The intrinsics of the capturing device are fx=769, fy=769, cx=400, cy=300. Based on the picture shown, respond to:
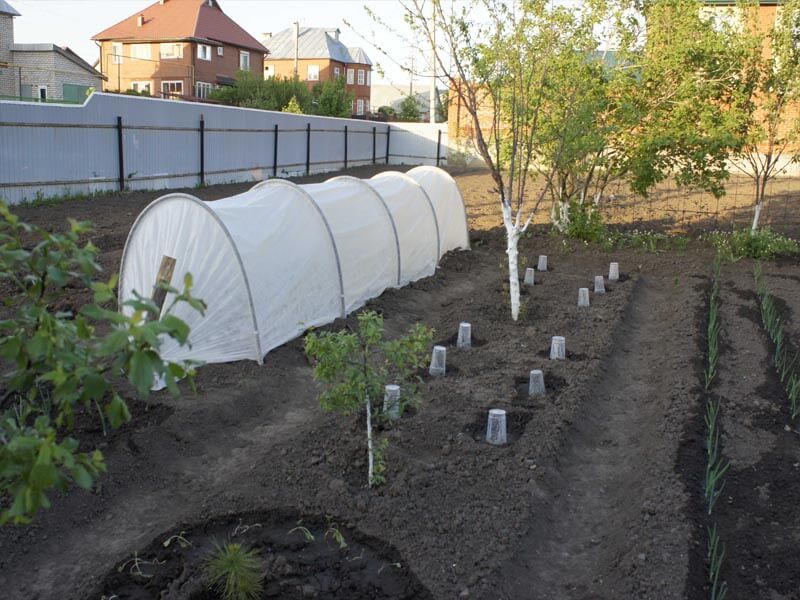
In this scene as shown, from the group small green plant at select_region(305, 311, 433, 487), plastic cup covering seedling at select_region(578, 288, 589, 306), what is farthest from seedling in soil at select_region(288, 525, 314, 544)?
plastic cup covering seedling at select_region(578, 288, 589, 306)

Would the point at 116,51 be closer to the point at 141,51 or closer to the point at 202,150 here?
the point at 141,51

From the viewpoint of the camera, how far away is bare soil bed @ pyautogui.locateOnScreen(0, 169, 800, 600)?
484cm

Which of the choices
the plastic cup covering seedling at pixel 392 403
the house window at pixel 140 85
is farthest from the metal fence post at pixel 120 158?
the house window at pixel 140 85

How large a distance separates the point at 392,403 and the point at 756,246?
11.7m

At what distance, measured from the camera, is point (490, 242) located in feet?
54.9

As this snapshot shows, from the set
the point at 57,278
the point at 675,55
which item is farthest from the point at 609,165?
the point at 57,278

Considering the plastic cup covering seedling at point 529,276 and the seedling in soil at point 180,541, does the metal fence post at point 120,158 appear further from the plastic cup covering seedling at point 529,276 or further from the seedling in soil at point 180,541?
the seedling in soil at point 180,541

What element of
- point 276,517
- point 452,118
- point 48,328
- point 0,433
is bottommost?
point 276,517

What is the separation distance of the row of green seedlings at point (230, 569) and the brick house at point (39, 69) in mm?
42425

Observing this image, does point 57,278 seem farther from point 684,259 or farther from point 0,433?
point 684,259

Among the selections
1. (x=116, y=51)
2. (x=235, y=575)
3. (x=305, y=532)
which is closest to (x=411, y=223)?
(x=305, y=532)

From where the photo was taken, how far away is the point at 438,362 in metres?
8.52

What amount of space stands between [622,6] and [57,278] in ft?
45.2

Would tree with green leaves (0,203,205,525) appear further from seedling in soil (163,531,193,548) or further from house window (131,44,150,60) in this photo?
house window (131,44,150,60)
